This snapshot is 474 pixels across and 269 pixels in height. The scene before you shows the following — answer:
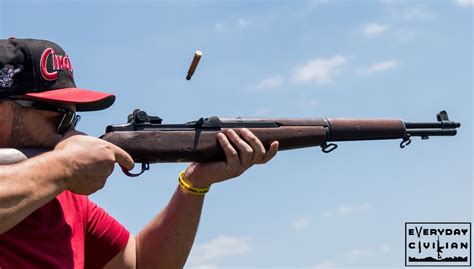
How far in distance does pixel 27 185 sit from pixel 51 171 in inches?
6.9

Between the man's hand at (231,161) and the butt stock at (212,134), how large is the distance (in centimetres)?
10

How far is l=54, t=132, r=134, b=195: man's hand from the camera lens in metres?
4.84

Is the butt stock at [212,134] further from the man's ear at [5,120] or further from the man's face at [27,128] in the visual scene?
the man's ear at [5,120]

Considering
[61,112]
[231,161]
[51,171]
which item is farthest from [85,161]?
[231,161]

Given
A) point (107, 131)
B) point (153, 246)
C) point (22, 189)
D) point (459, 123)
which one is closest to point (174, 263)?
point (153, 246)

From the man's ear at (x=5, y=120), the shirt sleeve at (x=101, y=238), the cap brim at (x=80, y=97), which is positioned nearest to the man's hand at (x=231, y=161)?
the shirt sleeve at (x=101, y=238)

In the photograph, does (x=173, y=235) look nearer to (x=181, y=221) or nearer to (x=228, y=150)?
(x=181, y=221)

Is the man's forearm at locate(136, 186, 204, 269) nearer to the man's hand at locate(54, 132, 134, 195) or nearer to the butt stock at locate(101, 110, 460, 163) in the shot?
the butt stock at locate(101, 110, 460, 163)

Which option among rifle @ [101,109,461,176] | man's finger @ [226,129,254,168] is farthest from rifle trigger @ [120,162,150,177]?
man's finger @ [226,129,254,168]

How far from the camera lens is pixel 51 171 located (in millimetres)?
4730

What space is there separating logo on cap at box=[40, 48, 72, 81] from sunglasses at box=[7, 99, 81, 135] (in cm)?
21

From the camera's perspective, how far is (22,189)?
4609mm

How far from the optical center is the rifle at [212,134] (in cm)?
633

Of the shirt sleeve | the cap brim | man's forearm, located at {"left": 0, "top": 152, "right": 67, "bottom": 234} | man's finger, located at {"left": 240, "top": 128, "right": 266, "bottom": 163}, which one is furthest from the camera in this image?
man's finger, located at {"left": 240, "top": 128, "right": 266, "bottom": 163}
